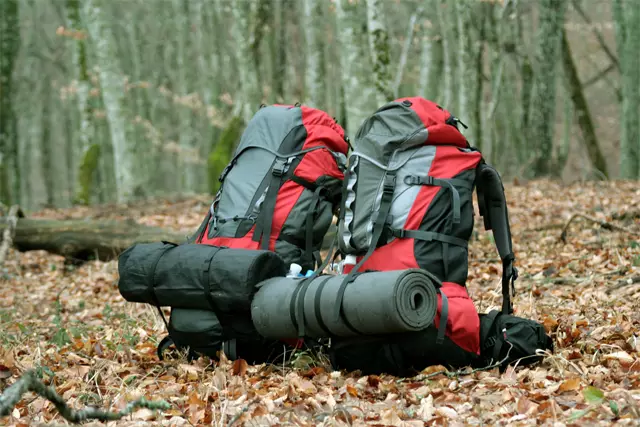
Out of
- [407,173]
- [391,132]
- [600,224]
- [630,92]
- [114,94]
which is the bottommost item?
[600,224]

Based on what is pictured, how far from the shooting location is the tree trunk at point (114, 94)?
14.6 metres

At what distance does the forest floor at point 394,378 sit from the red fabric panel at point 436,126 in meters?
1.35

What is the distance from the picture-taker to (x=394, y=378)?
4059 millimetres

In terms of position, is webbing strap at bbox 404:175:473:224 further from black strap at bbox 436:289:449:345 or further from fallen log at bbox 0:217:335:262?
fallen log at bbox 0:217:335:262

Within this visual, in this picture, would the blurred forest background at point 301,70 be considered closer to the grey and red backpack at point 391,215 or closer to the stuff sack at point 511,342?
the grey and red backpack at point 391,215

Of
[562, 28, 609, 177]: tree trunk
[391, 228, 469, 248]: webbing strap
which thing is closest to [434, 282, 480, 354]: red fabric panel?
[391, 228, 469, 248]: webbing strap

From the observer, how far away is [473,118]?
529 inches

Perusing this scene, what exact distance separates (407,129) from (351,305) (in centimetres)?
114

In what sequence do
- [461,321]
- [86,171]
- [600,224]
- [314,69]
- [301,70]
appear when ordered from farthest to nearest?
[301,70], [86,171], [314,69], [600,224], [461,321]

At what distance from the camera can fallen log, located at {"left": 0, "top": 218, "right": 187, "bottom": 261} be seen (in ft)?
28.7

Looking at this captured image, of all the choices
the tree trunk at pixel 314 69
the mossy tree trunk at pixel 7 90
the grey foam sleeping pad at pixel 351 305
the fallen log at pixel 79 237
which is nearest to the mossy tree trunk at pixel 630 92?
the tree trunk at pixel 314 69

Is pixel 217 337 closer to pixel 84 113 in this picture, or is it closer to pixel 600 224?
pixel 600 224

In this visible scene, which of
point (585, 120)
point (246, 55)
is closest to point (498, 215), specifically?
point (246, 55)

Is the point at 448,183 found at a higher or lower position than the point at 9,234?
higher
